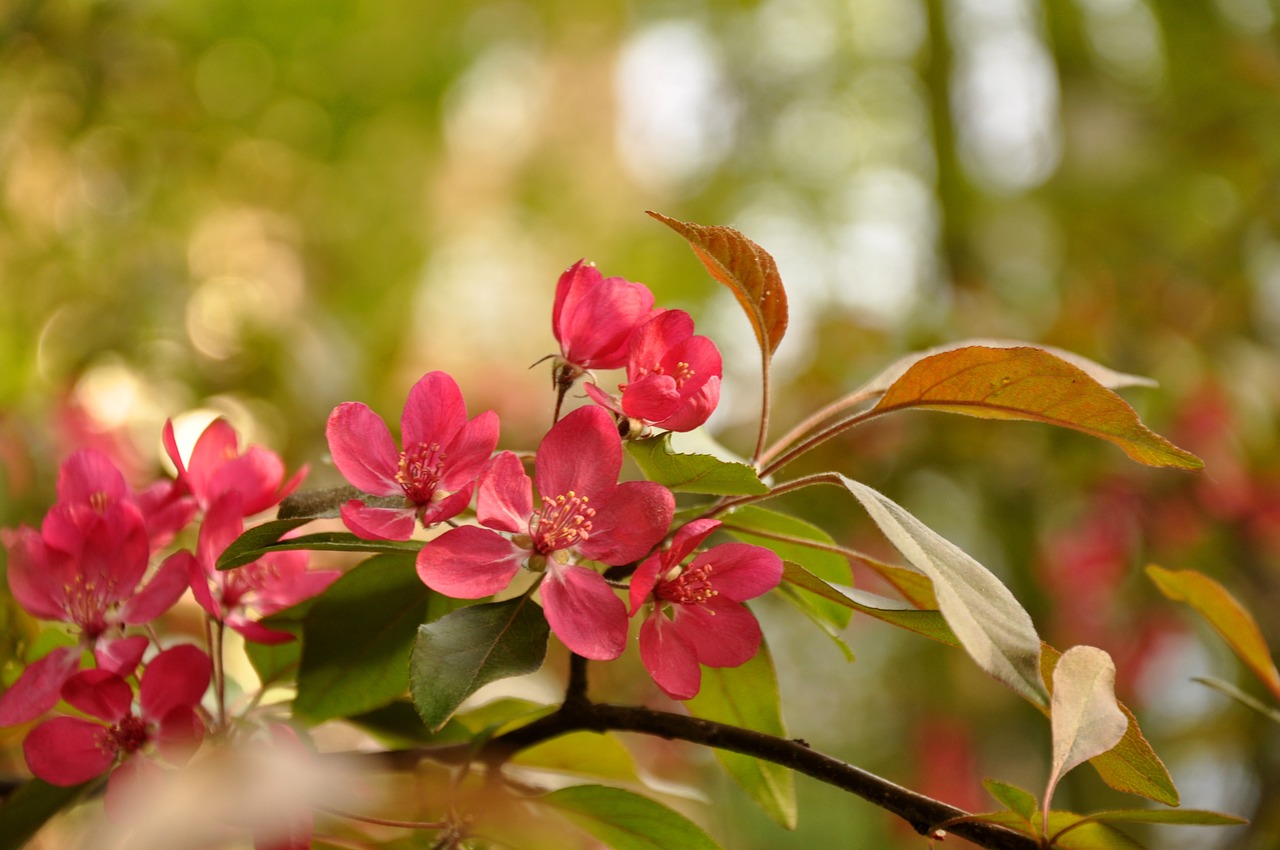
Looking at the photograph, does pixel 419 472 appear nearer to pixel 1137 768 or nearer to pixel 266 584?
pixel 266 584

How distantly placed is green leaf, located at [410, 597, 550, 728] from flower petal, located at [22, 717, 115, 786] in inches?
5.1

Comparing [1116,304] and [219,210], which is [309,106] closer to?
[219,210]

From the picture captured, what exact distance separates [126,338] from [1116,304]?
1.19 m

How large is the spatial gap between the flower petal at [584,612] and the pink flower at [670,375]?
0.05 m

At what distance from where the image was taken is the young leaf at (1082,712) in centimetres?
27

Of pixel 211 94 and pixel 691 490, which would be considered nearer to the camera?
pixel 691 490

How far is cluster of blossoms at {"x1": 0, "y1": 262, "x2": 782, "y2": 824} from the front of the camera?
305mm

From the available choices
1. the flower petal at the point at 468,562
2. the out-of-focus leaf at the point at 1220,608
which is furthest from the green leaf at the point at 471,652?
the out-of-focus leaf at the point at 1220,608

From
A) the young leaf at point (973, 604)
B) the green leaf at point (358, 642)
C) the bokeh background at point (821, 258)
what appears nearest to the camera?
the young leaf at point (973, 604)

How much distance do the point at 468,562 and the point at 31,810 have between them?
0.59ft

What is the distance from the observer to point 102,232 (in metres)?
1.57

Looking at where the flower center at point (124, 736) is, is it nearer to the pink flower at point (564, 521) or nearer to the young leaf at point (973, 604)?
the pink flower at point (564, 521)

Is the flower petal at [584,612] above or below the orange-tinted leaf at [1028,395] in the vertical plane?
below

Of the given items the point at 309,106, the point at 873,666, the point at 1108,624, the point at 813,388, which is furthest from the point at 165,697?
the point at 309,106
